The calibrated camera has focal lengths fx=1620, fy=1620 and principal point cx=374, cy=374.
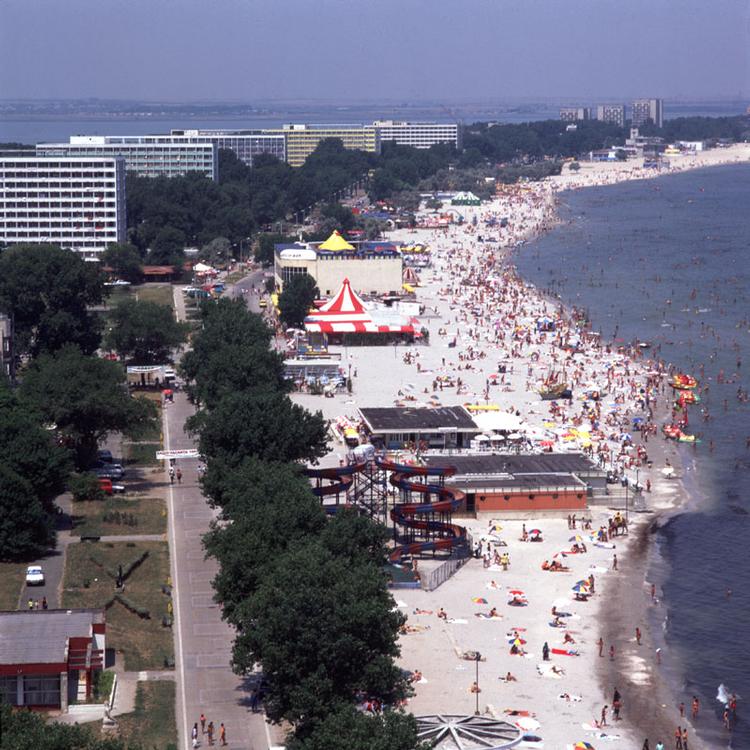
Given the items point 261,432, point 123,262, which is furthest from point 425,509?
point 123,262

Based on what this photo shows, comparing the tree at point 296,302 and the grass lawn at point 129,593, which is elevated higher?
the tree at point 296,302

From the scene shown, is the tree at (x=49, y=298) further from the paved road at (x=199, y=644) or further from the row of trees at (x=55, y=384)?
the paved road at (x=199, y=644)

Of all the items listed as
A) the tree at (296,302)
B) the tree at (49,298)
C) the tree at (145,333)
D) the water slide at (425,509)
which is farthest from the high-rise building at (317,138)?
the water slide at (425,509)

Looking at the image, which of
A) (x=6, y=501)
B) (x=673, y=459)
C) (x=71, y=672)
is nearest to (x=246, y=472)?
(x=6, y=501)

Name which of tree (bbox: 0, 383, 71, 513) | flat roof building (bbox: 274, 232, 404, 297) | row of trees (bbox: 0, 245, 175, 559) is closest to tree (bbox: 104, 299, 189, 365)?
row of trees (bbox: 0, 245, 175, 559)

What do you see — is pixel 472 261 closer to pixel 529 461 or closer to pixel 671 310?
pixel 671 310

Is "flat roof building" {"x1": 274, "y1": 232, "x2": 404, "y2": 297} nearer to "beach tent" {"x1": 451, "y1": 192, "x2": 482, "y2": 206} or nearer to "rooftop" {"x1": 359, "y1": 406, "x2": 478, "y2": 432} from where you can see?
"rooftop" {"x1": 359, "y1": 406, "x2": 478, "y2": 432}

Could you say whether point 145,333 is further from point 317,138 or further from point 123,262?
point 317,138
